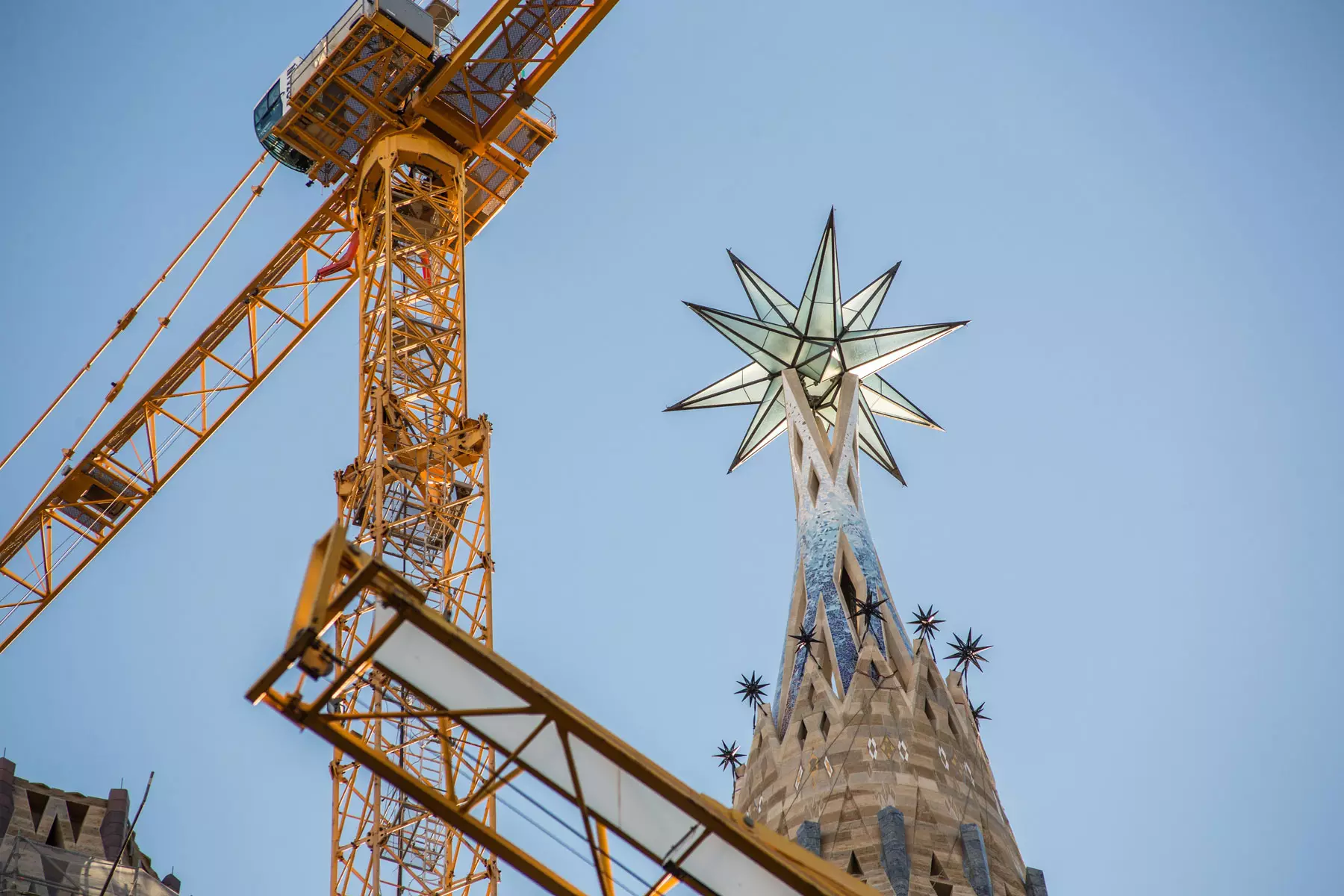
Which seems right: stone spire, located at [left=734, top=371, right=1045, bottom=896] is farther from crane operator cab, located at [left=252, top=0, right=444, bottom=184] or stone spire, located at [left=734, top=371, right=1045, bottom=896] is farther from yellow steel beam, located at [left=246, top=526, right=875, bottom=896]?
crane operator cab, located at [left=252, top=0, right=444, bottom=184]

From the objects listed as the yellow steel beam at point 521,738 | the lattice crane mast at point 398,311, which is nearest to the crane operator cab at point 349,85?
the lattice crane mast at point 398,311

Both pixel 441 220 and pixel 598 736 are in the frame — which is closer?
pixel 598 736

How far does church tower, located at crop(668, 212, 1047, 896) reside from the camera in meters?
28.8

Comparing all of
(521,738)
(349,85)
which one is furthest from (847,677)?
(349,85)

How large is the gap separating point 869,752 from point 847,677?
6.76 feet

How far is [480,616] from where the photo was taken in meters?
35.6

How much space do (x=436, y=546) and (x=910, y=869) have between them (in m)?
12.7

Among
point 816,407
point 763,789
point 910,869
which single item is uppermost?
point 816,407

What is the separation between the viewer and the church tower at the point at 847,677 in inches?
1132

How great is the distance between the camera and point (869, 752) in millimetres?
30094

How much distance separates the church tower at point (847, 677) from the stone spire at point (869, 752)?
0.03m

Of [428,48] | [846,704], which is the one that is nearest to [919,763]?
[846,704]

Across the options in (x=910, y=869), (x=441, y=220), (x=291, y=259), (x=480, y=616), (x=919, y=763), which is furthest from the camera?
(x=291, y=259)

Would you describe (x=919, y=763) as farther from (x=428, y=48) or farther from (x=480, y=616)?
(x=428, y=48)
